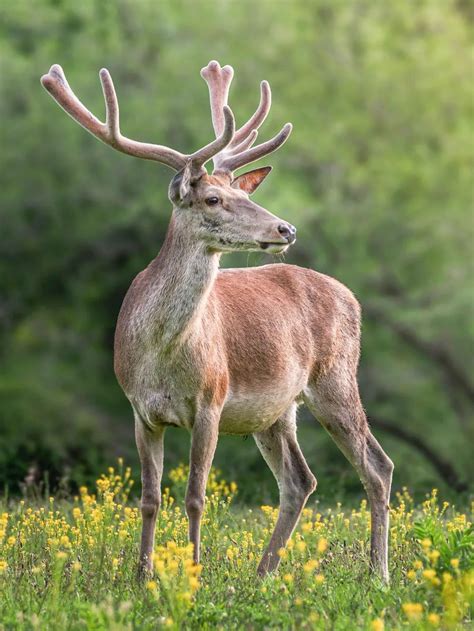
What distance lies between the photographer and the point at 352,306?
781 cm

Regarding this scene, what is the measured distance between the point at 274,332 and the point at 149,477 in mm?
1076

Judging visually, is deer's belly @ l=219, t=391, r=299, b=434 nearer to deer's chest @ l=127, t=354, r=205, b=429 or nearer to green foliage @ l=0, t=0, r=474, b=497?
deer's chest @ l=127, t=354, r=205, b=429

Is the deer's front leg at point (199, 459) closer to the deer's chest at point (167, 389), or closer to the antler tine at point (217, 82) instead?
the deer's chest at point (167, 389)

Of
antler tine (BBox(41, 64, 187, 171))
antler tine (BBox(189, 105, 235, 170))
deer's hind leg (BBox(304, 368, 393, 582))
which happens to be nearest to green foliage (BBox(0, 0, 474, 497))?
deer's hind leg (BBox(304, 368, 393, 582))

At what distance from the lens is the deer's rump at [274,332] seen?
22.7 feet

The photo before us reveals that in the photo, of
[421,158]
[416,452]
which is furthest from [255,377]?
[421,158]

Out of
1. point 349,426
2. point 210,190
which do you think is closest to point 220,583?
point 349,426

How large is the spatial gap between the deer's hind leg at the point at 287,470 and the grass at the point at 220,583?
16 cm

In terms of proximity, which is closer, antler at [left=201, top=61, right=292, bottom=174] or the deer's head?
the deer's head

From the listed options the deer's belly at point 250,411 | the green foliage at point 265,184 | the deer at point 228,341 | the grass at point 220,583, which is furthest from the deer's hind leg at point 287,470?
the green foliage at point 265,184

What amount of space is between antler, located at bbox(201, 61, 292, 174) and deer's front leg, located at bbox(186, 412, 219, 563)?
1324 millimetres

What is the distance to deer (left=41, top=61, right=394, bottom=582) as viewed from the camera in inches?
255

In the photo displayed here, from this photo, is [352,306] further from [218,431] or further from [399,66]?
[399,66]

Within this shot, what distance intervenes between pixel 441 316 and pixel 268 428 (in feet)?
34.0
